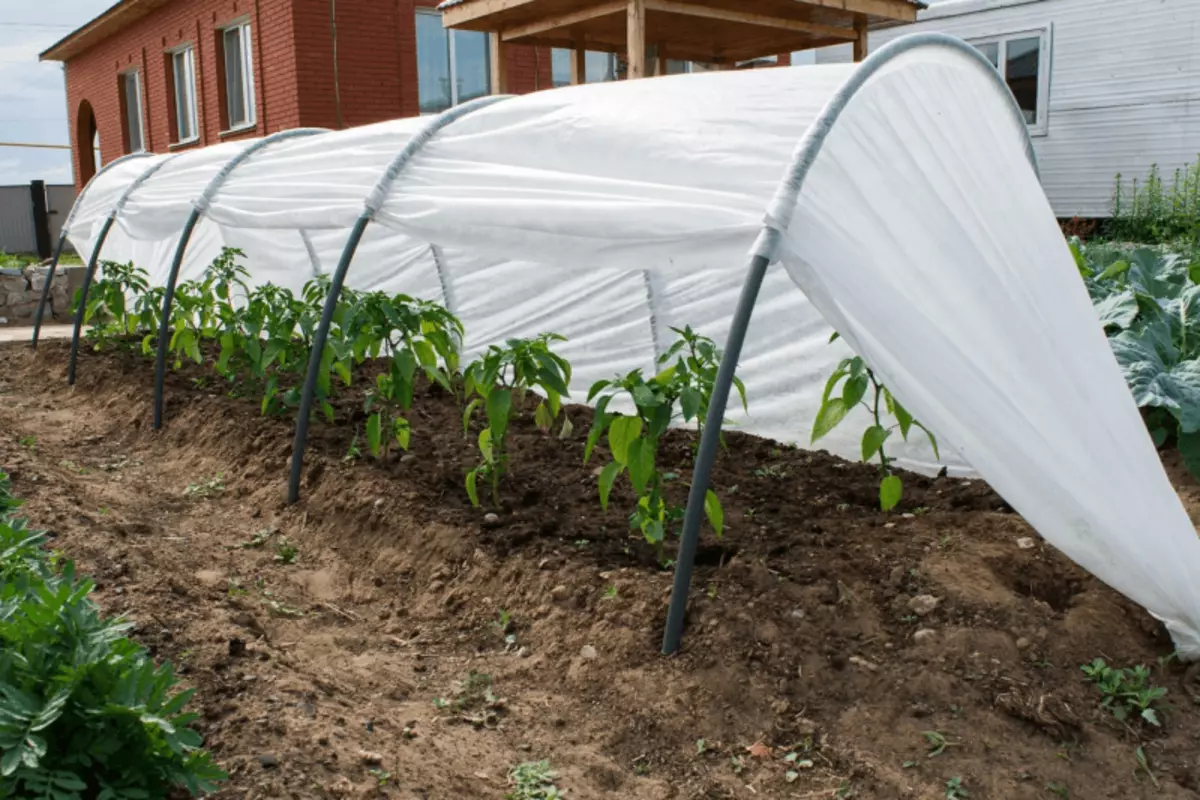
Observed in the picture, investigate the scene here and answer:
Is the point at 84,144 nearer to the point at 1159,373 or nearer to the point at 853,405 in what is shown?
the point at 853,405

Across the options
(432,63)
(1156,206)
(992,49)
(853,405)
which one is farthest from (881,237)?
(992,49)

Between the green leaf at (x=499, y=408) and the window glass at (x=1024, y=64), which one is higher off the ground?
the window glass at (x=1024, y=64)

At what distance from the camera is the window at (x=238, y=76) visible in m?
13.2

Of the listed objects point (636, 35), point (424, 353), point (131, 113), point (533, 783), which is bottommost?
point (533, 783)

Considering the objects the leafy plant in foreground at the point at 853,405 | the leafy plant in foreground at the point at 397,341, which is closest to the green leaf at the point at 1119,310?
the leafy plant in foreground at the point at 853,405

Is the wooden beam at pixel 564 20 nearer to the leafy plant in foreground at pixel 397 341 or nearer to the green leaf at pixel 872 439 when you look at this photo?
the leafy plant in foreground at pixel 397 341

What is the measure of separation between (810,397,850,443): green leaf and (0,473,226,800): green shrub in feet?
7.59

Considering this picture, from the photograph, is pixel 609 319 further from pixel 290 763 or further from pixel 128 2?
pixel 128 2

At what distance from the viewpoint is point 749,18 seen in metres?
8.55

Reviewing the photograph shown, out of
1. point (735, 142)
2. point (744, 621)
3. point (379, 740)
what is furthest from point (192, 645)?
point (735, 142)

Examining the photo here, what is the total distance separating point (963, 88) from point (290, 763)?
3.20 meters

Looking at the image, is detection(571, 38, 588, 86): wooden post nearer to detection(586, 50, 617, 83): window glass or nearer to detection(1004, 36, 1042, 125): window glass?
detection(586, 50, 617, 83): window glass

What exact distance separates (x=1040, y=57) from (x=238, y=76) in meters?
10.5

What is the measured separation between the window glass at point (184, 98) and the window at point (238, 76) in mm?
1414
